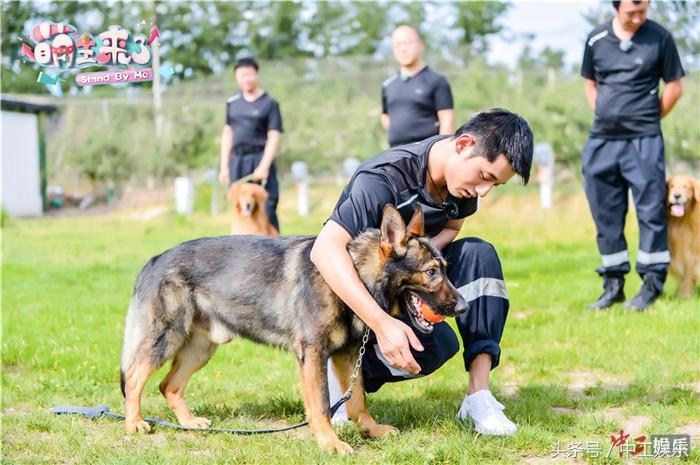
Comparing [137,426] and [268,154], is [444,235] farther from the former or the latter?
[268,154]

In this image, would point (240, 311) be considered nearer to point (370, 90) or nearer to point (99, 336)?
point (99, 336)

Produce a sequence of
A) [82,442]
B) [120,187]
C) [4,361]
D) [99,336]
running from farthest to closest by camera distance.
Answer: [120,187] < [99,336] < [4,361] < [82,442]

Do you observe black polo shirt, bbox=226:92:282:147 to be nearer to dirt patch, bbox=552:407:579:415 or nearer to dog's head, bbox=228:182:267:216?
dog's head, bbox=228:182:267:216

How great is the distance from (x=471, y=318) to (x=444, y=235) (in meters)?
0.47

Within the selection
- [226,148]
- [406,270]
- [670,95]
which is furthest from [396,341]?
[226,148]

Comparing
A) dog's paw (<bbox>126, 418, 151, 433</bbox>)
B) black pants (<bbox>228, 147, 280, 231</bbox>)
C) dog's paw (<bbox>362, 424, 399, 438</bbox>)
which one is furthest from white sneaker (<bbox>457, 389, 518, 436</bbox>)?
black pants (<bbox>228, 147, 280, 231</bbox>)

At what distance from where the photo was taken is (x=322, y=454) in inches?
Result: 148

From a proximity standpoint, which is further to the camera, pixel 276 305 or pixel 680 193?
pixel 680 193

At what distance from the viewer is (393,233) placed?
3.70m

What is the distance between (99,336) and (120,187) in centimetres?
1980

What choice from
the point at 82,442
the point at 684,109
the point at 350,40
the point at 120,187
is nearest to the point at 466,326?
the point at 82,442

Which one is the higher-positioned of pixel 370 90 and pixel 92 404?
pixel 370 90

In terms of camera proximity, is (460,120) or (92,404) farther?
(460,120)

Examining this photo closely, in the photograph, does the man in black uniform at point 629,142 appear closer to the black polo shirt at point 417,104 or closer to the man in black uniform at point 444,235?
the black polo shirt at point 417,104
